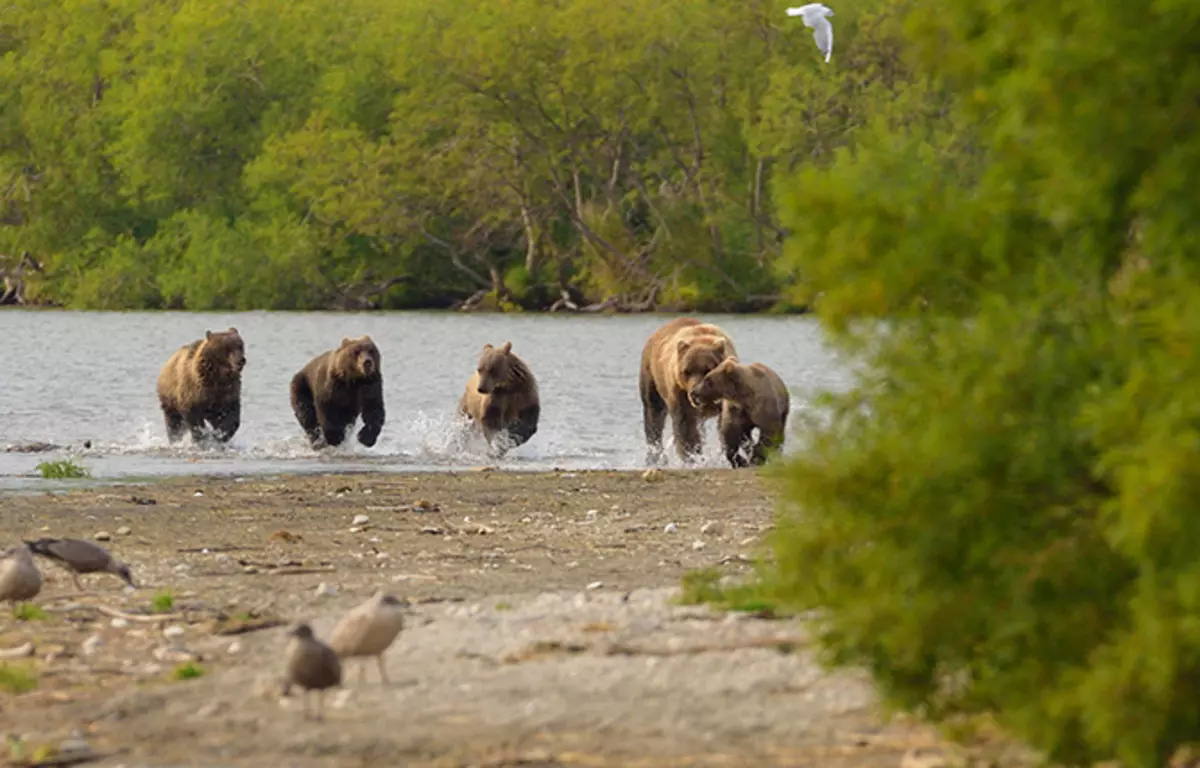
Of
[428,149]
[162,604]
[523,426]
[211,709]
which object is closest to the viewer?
[211,709]

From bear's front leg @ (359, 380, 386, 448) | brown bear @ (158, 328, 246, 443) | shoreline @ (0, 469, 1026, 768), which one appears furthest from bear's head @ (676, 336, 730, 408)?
shoreline @ (0, 469, 1026, 768)

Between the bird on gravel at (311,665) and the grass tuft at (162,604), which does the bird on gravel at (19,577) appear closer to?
the grass tuft at (162,604)

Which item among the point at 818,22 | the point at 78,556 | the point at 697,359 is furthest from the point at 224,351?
the point at 818,22

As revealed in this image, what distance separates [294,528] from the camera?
46.9ft

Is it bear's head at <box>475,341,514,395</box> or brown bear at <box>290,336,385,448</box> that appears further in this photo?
brown bear at <box>290,336,385,448</box>

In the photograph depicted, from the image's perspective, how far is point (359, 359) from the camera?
75.4ft

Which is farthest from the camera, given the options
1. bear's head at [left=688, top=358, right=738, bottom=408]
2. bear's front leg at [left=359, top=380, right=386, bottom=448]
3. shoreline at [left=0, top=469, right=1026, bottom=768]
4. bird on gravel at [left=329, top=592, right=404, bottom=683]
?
bear's front leg at [left=359, top=380, right=386, bottom=448]

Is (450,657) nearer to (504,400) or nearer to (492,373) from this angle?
(492,373)

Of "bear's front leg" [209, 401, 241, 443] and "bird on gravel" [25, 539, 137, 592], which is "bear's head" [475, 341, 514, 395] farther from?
"bird on gravel" [25, 539, 137, 592]

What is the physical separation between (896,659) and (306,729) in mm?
2098

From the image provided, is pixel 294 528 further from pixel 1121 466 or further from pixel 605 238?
pixel 605 238

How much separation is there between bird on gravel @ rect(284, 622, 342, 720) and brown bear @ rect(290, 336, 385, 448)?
1539cm

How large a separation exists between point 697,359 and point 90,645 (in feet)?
37.9

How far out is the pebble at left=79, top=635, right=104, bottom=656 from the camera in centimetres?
904
